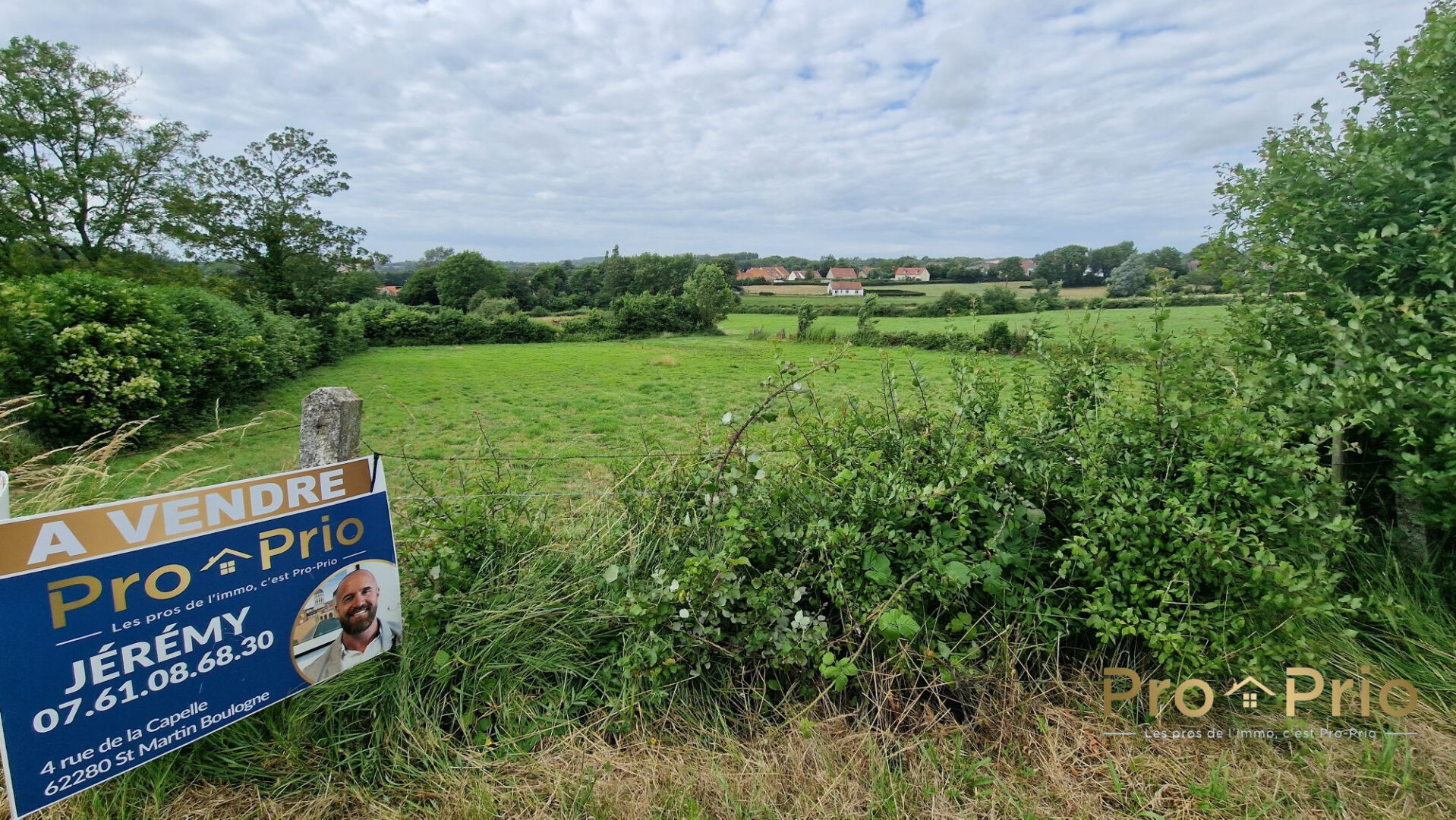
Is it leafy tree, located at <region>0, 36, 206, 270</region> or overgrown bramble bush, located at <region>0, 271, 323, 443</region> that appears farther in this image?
leafy tree, located at <region>0, 36, 206, 270</region>

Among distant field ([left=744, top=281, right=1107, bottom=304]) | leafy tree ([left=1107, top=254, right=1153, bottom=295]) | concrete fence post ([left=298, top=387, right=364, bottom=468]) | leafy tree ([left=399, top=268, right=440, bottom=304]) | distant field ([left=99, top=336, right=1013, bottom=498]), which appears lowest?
distant field ([left=99, top=336, right=1013, bottom=498])

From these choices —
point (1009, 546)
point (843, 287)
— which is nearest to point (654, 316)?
point (843, 287)

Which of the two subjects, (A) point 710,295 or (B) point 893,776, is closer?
(B) point 893,776

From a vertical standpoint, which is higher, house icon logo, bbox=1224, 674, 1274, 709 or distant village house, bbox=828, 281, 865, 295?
distant village house, bbox=828, 281, 865, 295

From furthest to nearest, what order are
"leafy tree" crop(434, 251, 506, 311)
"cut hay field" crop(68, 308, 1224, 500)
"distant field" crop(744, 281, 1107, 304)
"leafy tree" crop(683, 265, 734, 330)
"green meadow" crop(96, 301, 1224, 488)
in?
"leafy tree" crop(434, 251, 506, 311)
"leafy tree" crop(683, 265, 734, 330)
"distant field" crop(744, 281, 1107, 304)
"cut hay field" crop(68, 308, 1224, 500)
"green meadow" crop(96, 301, 1224, 488)

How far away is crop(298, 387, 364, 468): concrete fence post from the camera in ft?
8.29

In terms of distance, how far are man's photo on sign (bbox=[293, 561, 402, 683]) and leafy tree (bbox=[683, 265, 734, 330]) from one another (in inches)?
1558

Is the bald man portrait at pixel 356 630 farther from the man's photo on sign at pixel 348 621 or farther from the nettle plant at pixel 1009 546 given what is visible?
the nettle plant at pixel 1009 546

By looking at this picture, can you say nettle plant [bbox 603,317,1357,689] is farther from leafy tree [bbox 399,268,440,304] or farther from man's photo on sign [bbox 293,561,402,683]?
leafy tree [bbox 399,268,440,304]

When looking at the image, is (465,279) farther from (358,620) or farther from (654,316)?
(358,620)

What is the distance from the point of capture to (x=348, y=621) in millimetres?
2223

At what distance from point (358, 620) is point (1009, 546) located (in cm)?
253

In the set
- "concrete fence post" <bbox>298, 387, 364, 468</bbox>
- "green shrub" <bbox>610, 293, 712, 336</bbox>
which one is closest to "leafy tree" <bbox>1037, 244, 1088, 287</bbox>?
"concrete fence post" <bbox>298, 387, 364, 468</bbox>

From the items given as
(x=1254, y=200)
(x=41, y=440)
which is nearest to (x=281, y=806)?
(x=1254, y=200)
